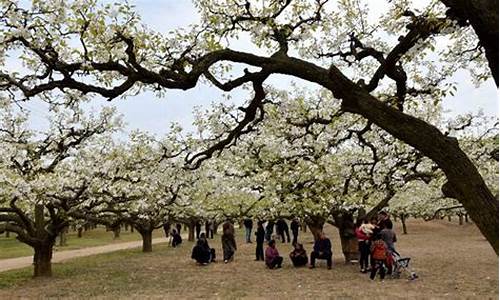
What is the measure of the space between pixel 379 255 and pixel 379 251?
0.46 feet

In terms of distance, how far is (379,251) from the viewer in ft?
50.8

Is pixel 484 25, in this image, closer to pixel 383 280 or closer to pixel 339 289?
pixel 339 289

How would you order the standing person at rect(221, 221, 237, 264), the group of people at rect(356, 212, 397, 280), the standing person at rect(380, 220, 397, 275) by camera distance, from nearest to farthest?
1. the group of people at rect(356, 212, 397, 280)
2. the standing person at rect(380, 220, 397, 275)
3. the standing person at rect(221, 221, 237, 264)

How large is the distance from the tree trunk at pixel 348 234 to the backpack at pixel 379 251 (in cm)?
444

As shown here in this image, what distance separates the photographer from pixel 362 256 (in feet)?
58.0

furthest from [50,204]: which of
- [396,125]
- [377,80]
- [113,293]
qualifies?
[396,125]

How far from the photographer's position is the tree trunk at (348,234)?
66.7 feet

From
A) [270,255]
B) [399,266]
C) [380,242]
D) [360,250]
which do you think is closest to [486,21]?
[380,242]

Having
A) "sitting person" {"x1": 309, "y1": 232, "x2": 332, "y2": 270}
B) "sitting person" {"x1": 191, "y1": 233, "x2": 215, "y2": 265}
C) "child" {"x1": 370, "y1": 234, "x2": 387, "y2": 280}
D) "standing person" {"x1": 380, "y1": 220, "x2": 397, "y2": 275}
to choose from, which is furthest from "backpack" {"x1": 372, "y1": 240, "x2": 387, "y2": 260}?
"sitting person" {"x1": 191, "y1": 233, "x2": 215, "y2": 265}

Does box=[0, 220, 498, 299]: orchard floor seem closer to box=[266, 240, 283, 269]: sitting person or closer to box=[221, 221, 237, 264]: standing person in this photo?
box=[266, 240, 283, 269]: sitting person

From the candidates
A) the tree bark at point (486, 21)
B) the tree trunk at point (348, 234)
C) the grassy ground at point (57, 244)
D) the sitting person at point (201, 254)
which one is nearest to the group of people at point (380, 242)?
the tree trunk at point (348, 234)

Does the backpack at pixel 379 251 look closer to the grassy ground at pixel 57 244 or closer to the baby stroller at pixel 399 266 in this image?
the baby stroller at pixel 399 266

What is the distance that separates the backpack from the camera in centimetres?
1538

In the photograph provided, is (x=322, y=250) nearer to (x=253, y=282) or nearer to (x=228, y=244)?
(x=253, y=282)
